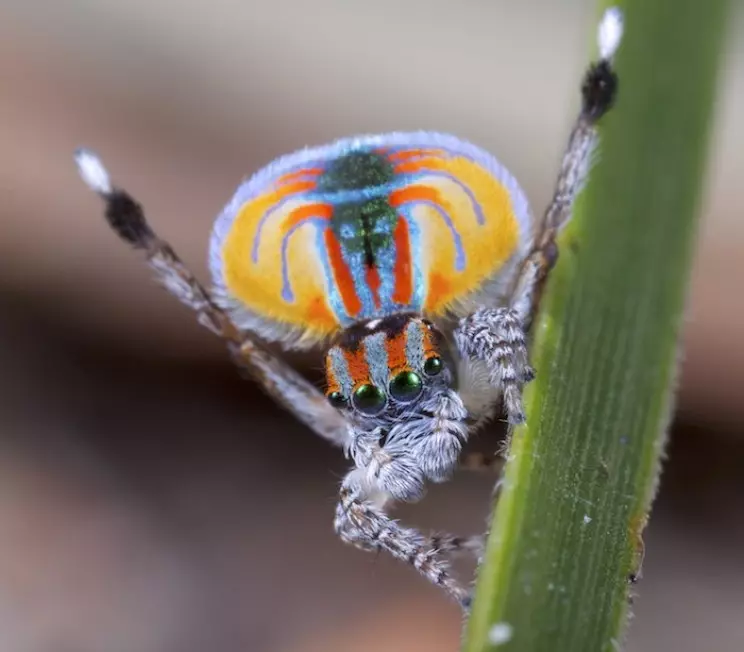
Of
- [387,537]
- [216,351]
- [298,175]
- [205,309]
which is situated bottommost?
[387,537]

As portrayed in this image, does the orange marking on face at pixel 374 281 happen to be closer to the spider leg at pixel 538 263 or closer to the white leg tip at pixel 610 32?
the spider leg at pixel 538 263

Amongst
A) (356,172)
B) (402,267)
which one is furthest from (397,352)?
(356,172)

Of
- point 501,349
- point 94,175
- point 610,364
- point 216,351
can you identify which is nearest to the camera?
point 610,364

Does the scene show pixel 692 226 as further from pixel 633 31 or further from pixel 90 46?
pixel 90 46

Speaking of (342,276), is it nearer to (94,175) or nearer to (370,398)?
(370,398)

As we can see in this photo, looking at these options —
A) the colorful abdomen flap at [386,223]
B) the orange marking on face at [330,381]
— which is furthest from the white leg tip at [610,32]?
the orange marking on face at [330,381]

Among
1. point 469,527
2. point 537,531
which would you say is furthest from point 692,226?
point 469,527

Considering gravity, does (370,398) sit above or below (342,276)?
below

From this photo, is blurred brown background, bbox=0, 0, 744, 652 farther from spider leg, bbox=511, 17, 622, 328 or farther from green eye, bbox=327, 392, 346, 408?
spider leg, bbox=511, 17, 622, 328
